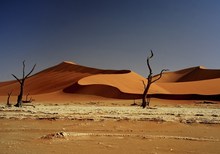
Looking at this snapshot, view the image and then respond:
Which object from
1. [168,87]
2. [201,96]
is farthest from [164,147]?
[168,87]

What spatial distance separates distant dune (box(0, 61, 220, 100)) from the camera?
58312mm

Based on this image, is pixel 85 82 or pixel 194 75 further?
pixel 194 75

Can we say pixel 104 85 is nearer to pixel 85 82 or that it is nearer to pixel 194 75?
pixel 85 82

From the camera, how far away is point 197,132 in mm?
14383

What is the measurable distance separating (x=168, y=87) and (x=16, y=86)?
113 feet

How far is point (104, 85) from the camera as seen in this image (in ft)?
202

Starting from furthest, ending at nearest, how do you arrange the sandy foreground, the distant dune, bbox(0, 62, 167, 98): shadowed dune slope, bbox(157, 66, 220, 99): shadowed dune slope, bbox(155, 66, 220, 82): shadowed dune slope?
bbox(155, 66, 220, 82): shadowed dune slope → bbox(157, 66, 220, 99): shadowed dune slope → bbox(0, 62, 167, 98): shadowed dune slope → the distant dune → the sandy foreground

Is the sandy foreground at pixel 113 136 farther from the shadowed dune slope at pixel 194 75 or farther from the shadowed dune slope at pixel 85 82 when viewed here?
the shadowed dune slope at pixel 194 75

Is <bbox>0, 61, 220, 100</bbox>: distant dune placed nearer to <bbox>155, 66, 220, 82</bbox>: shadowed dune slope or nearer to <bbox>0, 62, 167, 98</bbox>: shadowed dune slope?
<bbox>0, 62, 167, 98</bbox>: shadowed dune slope

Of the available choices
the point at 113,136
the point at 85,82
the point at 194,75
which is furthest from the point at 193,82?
the point at 113,136

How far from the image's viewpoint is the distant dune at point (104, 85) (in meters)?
58.3

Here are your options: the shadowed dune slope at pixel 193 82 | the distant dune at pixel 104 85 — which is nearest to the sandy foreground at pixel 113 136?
the distant dune at pixel 104 85

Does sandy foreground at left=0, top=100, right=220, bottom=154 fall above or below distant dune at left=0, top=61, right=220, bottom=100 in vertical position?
below

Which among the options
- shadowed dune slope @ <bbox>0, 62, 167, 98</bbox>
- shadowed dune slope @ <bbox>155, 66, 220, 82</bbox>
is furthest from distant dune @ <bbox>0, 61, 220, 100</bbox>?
shadowed dune slope @ <bbox>155, 66, 220, 82</bbox>
